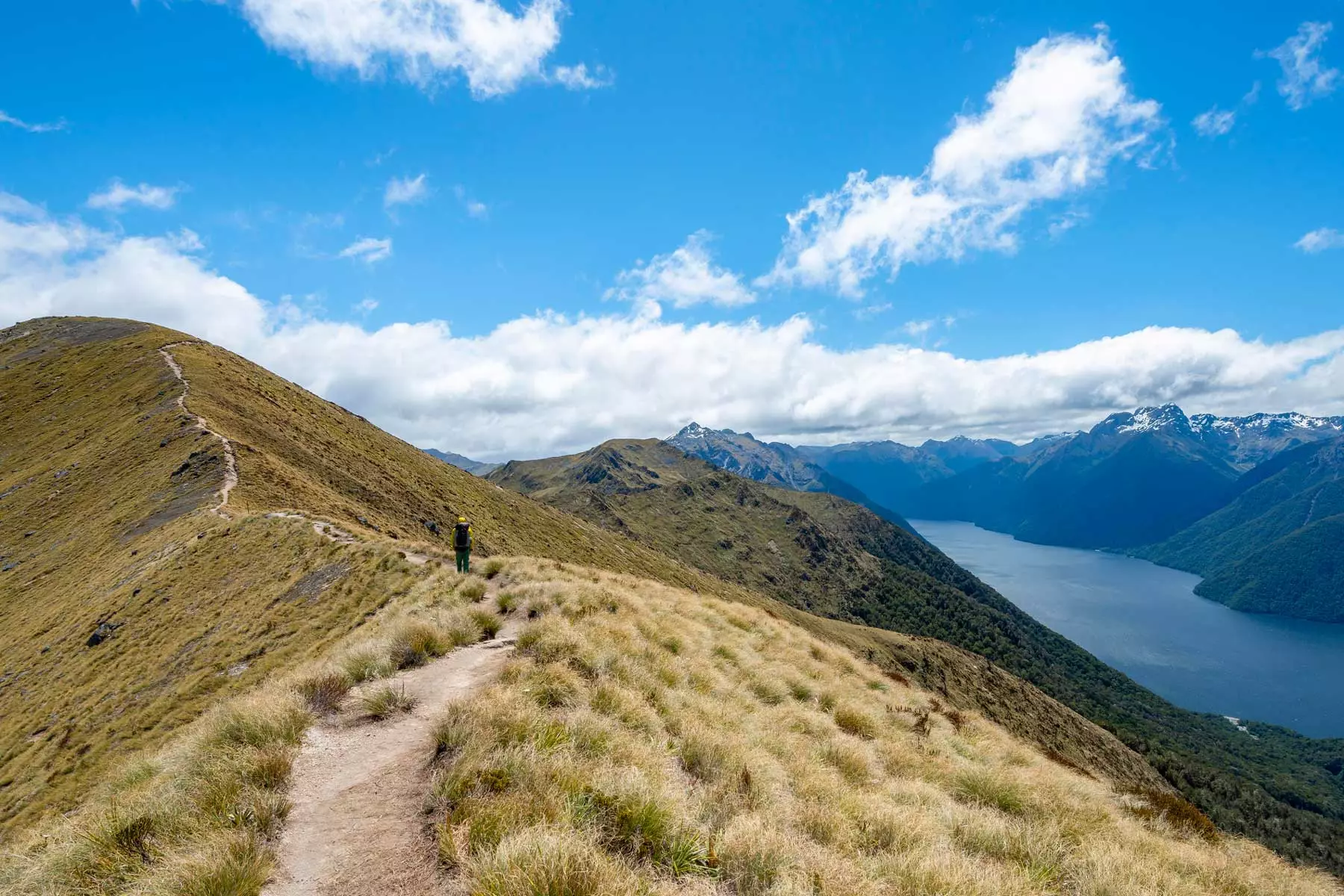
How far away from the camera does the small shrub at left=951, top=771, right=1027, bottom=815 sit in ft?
30.7

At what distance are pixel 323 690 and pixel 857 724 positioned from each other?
37.7 ft

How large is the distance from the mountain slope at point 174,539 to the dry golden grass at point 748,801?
12.6 metres

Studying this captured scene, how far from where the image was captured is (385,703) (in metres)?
9.55

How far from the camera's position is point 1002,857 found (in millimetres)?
7344

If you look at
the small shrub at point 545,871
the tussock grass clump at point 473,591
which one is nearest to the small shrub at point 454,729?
the small shrub at point 545,871

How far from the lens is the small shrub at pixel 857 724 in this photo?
42.7 feet

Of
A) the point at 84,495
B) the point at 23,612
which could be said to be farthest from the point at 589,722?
the point at 84,495

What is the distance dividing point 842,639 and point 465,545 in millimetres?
115897

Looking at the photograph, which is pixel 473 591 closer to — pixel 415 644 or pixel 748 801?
pixel 415 644

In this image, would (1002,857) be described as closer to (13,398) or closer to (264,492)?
(264,492)

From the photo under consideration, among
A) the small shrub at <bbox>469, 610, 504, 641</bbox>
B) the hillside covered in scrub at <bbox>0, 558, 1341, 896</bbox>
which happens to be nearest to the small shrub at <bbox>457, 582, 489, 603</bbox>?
the small shrub at <bbox>469, 610, 504, 641</bbox>

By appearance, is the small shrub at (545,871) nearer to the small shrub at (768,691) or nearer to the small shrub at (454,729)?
the small shrub at (454,729)

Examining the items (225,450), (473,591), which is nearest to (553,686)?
(473,591)

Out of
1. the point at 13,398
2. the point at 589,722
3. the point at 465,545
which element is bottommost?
the point at 589,722
